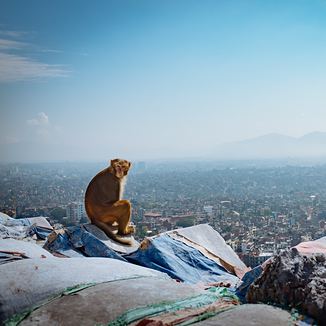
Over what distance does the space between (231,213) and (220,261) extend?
2410 cm

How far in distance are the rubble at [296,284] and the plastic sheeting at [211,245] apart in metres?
3.09

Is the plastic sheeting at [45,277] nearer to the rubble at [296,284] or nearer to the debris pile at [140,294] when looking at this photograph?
the debris pile at [140,294]

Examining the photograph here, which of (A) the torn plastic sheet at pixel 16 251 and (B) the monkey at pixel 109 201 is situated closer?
(A) the torn plastic sheet at pixel 16 251

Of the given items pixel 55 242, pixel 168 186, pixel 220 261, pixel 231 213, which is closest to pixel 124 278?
pixel 55 242

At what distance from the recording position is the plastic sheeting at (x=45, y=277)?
3318 mm

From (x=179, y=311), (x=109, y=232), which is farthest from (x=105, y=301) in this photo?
(x=109, y=232)

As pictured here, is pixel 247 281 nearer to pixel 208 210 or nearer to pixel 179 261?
pixel 179 261

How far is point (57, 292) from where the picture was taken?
331cm

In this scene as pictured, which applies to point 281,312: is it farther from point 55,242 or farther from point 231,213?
point 231,213

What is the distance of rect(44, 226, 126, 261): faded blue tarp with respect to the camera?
5820 millimetres

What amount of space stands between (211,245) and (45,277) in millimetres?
3732

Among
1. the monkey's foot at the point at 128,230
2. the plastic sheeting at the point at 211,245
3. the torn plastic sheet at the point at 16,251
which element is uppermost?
the torn plastic sheet at the point at 16,251

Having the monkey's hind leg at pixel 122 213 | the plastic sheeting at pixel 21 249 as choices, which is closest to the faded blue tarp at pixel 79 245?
the monkey's hind leg at pixel 122 213

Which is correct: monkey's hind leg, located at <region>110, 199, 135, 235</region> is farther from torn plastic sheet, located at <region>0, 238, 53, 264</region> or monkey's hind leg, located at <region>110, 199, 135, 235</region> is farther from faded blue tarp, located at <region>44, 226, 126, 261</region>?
torn plastic sheet, located at <region>0, 238, 53, 264</region>
